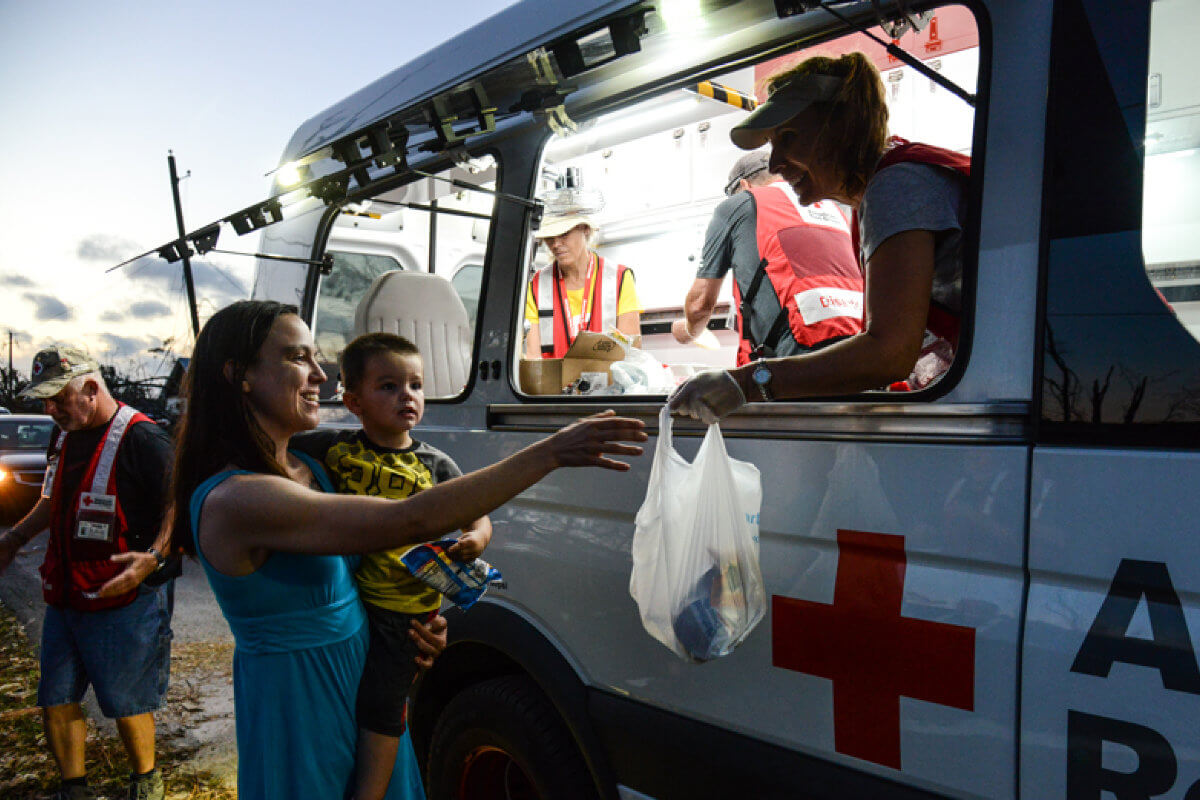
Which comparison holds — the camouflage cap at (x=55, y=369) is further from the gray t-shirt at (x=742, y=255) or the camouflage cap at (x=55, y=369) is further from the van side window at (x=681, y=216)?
the gray t-shirt at (x=742, y=255)

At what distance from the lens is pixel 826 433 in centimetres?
141

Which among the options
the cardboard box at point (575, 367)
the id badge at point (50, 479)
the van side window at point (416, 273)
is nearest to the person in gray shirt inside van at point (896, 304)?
the cardboard box at point (575, 367)

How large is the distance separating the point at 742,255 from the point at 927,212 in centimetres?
96

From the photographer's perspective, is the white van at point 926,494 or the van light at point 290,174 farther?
the van light at point 290,174

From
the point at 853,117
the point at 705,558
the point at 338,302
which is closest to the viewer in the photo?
the point at 705,558

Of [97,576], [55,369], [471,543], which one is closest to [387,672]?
[471,543]

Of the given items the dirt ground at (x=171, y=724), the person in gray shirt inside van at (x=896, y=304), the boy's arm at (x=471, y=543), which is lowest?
the dirt ground at (x=171, y=724)

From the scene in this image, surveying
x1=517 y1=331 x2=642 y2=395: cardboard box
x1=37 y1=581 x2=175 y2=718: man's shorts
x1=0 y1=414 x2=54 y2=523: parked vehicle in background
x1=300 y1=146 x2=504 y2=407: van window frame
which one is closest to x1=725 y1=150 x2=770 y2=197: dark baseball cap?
x1=517 y1=331 x2=642 y2=395: cardboard box

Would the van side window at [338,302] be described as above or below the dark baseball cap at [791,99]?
below

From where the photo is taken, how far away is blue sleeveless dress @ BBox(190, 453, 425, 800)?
151cm

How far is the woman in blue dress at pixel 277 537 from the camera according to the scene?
4.55 ft

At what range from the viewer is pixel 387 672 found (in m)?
1.71

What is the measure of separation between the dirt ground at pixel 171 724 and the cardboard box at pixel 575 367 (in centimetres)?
234

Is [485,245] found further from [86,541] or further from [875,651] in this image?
[86,541]
